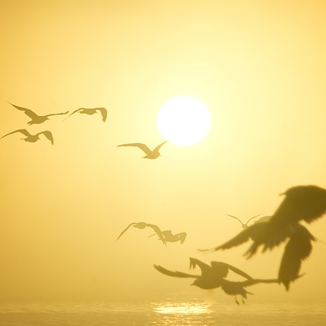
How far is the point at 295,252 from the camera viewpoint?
7480 millimetres

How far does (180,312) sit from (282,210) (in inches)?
4445

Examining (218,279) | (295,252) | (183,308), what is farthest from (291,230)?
(183,308)

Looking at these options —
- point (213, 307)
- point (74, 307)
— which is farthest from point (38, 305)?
point (213, 307)

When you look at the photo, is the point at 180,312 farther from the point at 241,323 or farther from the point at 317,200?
the point at 317,200

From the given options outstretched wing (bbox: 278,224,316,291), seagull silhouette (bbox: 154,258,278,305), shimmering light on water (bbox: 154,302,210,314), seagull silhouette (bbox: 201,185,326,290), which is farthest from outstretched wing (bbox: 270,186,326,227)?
shimmering light on water (bbox: 154,302,210,314)

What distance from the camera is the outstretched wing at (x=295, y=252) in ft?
23.6

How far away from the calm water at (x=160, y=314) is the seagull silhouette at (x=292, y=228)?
87.6 m

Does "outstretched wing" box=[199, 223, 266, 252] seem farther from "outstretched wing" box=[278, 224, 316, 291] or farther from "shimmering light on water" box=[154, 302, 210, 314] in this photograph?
"shimmering light on water" box=[154, 302, 210, 314]

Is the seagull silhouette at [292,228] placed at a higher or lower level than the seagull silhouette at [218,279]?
higher

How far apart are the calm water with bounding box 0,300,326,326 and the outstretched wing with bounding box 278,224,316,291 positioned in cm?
8759

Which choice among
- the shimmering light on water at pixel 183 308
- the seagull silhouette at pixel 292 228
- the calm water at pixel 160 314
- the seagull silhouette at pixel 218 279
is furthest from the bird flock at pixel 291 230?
the shimmering light on water at pixel 183 308

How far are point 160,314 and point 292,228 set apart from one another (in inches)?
4227

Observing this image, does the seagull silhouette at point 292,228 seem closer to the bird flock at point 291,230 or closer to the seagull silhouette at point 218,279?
the bird flock at point 291,230

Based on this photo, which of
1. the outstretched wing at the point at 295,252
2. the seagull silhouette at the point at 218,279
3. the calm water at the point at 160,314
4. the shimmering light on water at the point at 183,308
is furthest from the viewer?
the shimmering light on water at the point at 183,308
